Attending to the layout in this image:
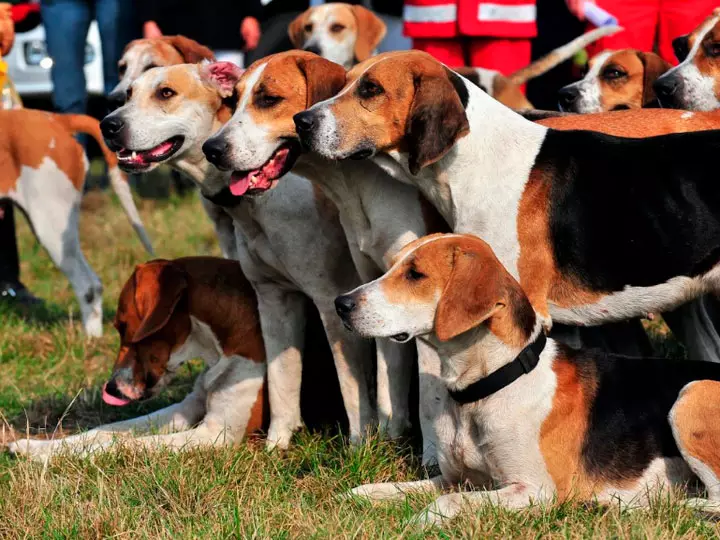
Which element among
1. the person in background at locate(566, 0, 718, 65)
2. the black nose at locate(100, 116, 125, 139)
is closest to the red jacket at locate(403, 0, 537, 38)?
the person in background at locate(566, 0, 718, 65)

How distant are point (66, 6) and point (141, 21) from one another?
2.94 feet

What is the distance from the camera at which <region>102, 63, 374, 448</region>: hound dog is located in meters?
5.38

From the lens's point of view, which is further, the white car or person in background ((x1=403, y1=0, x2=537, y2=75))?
the white car

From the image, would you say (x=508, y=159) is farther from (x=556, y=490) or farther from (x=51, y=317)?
(x=51, y=317)

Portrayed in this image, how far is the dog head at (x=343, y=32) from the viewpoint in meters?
9.26

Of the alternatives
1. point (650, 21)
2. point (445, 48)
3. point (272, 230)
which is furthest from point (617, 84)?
point (272, 230)

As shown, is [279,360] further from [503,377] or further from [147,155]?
[503,377]

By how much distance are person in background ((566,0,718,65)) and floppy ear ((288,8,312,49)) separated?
2457 millimetres

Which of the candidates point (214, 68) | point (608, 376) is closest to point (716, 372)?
point (608, 376)

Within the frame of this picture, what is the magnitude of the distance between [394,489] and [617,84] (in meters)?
3.25

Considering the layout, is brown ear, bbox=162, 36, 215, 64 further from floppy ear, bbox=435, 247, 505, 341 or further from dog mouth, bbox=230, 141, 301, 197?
floppy ear, bbox=435, 247, 505, 341

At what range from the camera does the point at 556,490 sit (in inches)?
168

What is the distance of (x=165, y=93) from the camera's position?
566 centimetres

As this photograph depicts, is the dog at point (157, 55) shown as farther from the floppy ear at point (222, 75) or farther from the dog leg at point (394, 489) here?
the dog leg at point (394, 489)
